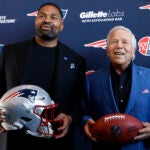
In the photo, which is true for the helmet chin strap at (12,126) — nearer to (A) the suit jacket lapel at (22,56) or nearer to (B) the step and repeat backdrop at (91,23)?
(A) the suit jacket lapel at (22,56)

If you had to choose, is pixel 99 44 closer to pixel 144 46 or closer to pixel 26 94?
pixel 144 46

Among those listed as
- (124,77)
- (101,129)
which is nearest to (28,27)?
(124,77)

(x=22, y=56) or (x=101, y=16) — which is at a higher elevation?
(x=101, y=16)

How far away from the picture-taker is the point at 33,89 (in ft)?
4.41

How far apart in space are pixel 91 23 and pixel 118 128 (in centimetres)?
77

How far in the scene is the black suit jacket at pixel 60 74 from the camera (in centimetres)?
157

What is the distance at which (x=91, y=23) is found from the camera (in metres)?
1.88

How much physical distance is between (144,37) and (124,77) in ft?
1.32

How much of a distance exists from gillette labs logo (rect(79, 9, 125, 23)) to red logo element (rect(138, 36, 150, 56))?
0.17 metres

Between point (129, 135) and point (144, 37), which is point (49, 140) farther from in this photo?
point (144, 37)

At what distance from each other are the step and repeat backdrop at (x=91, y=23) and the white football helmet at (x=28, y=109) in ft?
1.83

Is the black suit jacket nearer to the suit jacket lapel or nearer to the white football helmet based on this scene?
the suit jacket lapel

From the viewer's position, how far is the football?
131 centimetres

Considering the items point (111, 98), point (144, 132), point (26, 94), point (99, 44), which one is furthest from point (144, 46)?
point (26, 94)
